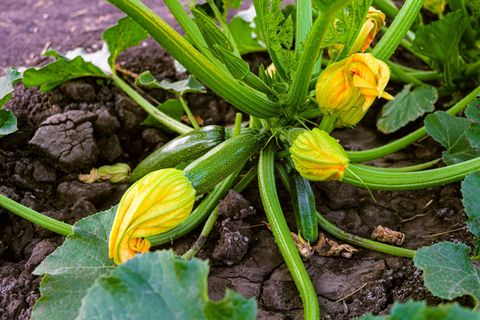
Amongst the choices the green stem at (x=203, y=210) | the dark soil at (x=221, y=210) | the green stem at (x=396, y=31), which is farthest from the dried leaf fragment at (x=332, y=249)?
the green stem at (x=396, y=31)

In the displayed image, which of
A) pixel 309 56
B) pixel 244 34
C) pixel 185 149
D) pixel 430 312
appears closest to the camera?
pixel 430 312

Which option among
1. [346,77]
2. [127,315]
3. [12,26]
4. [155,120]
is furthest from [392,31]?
[12,26]

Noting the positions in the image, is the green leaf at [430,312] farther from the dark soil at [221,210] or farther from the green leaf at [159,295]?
the dark soil at [221,210]

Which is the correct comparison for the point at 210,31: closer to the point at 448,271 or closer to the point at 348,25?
the point at 348,25

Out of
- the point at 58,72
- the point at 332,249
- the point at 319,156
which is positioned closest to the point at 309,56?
the point at 319,156

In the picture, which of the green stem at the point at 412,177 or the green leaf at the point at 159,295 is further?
the green stem at the point at 412,177
